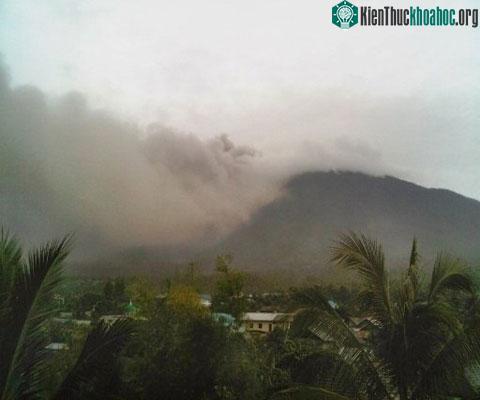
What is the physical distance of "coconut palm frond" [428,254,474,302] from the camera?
3594mm

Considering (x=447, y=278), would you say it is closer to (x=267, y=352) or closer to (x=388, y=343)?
(x=388, y=343)

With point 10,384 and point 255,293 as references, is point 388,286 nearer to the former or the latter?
point 10,384

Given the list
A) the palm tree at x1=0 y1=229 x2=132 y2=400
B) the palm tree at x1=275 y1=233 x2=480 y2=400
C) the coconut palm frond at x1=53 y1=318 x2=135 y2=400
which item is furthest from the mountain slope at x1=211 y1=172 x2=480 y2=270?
the palm tree at x1=0 y1=229 x2=132 y2=400

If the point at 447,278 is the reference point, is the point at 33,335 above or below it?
below

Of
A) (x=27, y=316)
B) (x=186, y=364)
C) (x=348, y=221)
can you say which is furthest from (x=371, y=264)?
(x=348, y=221)

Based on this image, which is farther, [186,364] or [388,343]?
[186,364]

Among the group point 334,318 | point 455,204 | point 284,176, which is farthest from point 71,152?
point 455,204

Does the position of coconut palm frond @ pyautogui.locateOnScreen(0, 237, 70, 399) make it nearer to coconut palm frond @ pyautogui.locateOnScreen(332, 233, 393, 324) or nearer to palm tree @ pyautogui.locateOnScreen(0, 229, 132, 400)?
palm tree @ pyautogui.locateOnScreen(0, 229, 132, 400)

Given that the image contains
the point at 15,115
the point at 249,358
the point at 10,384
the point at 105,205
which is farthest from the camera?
the point at 105,205

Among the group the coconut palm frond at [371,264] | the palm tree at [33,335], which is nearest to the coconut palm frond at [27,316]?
the palm tree at [33,335]

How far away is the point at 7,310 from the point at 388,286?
8.80ft

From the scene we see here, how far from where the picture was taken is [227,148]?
7398 millimetres

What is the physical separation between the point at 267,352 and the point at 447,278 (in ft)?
7.00

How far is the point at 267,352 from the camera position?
475 cm
